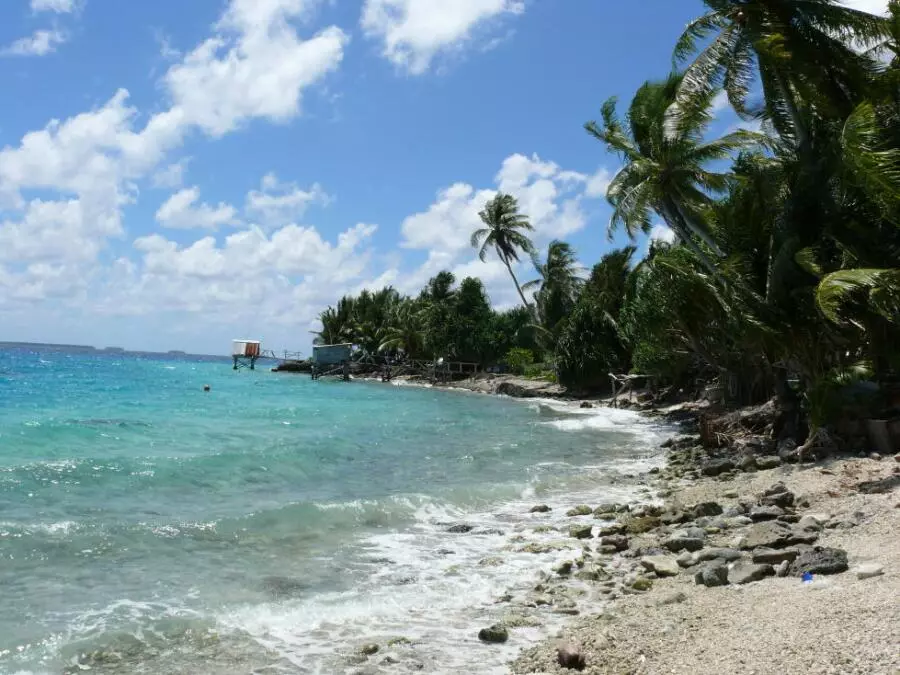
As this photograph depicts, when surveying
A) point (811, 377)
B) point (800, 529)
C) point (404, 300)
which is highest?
point (404, 300)

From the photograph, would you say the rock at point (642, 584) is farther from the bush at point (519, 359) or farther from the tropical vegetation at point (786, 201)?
the bush at point (519, 359)

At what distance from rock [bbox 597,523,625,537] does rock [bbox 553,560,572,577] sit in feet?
5.28

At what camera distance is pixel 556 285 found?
4966 cm

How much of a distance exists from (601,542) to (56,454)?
46.8 ft

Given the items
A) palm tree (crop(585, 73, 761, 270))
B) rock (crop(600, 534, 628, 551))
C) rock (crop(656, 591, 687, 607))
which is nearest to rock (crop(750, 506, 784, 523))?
rock (crop(600, 534, 628, 551))

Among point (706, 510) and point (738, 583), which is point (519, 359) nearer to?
point (706, 510)

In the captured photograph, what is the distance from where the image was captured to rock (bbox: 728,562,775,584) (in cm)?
657

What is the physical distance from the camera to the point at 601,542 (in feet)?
30.0

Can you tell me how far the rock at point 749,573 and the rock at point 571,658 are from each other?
6.93ft

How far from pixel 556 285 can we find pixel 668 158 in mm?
31243

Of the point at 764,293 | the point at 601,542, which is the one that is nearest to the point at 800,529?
the point at 601,542

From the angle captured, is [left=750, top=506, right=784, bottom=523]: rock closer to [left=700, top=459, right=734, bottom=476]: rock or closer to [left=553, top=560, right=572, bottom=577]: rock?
[left=553, top=560, right=572, bottom=577]: rock

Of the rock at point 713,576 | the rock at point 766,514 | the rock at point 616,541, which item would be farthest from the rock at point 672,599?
the rock at point 766,514

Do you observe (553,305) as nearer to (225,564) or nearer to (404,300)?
(404,300)
